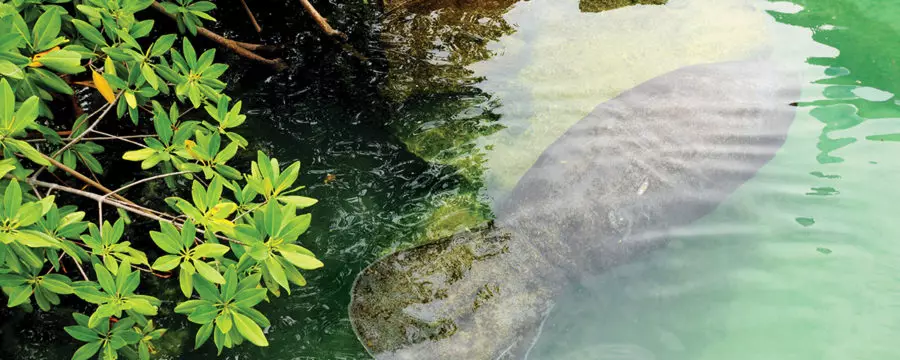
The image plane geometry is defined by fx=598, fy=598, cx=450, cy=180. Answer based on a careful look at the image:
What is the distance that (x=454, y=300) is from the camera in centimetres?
303

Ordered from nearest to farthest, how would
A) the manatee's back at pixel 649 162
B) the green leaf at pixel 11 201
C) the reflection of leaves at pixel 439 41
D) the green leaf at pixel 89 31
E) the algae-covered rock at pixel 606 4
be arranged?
the green leaf at pixel 11 201
the green leaf at pixel 89 31
the manatee's back at pixel 649 162
the reflection of leaves at pixel 439 41
the algae-covered rock at pixel 606 4

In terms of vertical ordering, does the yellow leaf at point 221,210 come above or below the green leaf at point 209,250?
above

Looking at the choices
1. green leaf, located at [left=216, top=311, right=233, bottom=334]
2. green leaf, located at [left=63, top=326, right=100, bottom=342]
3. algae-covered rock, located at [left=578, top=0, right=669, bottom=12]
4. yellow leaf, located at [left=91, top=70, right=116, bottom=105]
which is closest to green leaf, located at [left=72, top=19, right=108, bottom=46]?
yellow leaf, located at [left=91, top=70, right=116, bottom=105]

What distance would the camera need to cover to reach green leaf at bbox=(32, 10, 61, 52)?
2.02 metres

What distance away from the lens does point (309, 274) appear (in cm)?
323

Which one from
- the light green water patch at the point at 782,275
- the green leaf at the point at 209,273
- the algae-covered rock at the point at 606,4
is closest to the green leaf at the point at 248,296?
the green leaf at the point at 209,273

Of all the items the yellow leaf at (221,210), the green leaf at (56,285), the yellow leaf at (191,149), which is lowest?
the green leaf at (56,285)

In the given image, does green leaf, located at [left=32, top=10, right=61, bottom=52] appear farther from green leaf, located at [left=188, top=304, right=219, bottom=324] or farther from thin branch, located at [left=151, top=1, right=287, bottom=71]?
thin branch, located at [left=151, top=1, right=287, bottom=71]

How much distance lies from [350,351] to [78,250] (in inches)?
51.4

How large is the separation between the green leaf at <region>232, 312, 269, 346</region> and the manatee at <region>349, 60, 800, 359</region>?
1.00 meters

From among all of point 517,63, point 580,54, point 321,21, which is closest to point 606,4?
point 580,54

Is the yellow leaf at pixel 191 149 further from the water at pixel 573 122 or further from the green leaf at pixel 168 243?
the water at pixel 573 122

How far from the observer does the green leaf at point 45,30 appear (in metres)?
2.02

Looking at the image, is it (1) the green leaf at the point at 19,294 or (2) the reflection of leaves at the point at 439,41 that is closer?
(1) the green leaf at the point at 19,294
